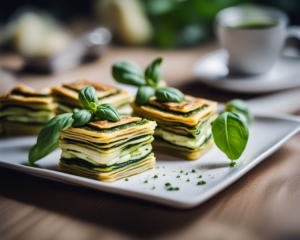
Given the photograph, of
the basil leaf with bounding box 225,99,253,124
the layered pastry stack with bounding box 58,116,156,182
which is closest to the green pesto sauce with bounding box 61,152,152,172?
the layered pastry stack with bounding box 58,116,156,182

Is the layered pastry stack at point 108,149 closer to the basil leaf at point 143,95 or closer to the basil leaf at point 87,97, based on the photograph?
the basil leaf at point 87,97

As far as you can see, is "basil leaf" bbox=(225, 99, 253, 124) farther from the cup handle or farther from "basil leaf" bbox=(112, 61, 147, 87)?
the cup handle

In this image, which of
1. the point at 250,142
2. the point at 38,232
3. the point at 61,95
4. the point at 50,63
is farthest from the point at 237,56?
the point at 38,232

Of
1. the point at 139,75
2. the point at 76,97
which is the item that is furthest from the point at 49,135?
the point at 139,75

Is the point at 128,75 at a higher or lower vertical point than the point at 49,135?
higher

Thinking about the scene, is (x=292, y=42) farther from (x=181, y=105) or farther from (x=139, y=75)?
(x=181, y=105)
